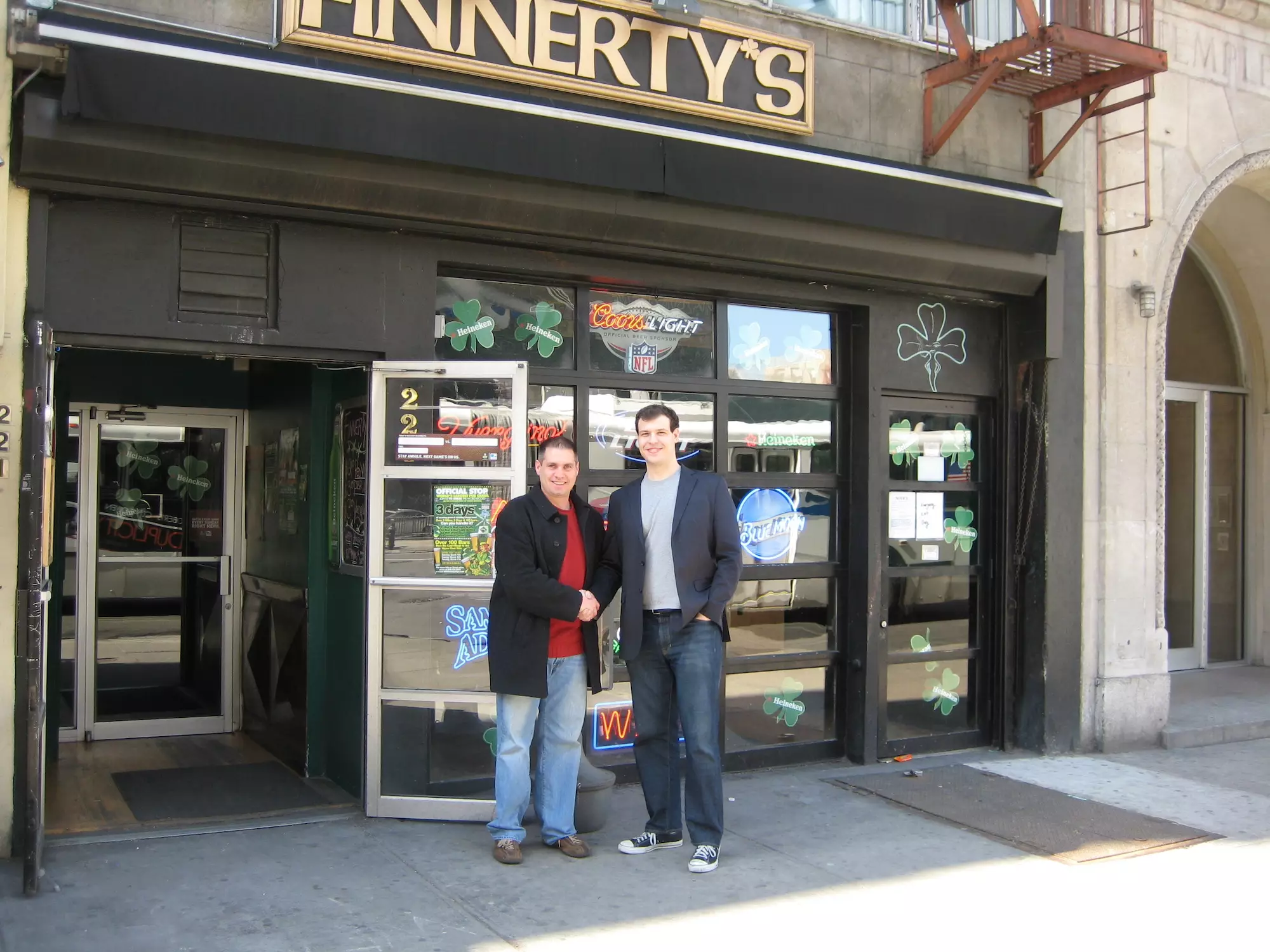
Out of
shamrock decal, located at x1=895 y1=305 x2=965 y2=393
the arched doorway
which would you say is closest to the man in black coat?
shamrock decal, located at x1=895 y1=305 x2=965 y2=393

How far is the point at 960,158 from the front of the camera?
24.8 ft

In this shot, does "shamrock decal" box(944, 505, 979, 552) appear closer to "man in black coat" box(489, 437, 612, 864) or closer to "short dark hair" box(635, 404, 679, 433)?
"short dark hair" box(635, 404, 679, 433)

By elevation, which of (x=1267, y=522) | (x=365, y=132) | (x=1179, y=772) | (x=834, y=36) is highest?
(x=834, y=36)

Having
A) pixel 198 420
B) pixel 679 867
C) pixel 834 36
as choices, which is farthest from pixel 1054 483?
pixel 198 420

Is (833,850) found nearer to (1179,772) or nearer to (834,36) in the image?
(1179,772)

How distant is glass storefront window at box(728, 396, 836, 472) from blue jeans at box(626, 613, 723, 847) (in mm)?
1894

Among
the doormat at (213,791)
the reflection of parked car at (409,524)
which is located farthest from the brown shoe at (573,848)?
the reflection of parked car at (409,524)

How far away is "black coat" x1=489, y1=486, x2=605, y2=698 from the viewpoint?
5074mm

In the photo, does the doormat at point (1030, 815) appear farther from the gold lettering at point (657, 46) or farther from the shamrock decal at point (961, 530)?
the gold lettering at point (657, 46)

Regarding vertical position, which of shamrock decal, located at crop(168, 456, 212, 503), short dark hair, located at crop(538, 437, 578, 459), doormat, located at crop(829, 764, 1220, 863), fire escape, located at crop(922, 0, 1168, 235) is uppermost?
fire escape, located at crop(922, 0, 1168, 235)

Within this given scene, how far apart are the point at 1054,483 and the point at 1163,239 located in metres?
1.96

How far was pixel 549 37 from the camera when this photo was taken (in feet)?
19.9

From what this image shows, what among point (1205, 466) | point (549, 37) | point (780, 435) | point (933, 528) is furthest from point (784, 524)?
point (1205, 466)

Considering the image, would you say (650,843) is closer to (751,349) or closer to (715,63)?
(751,349)
